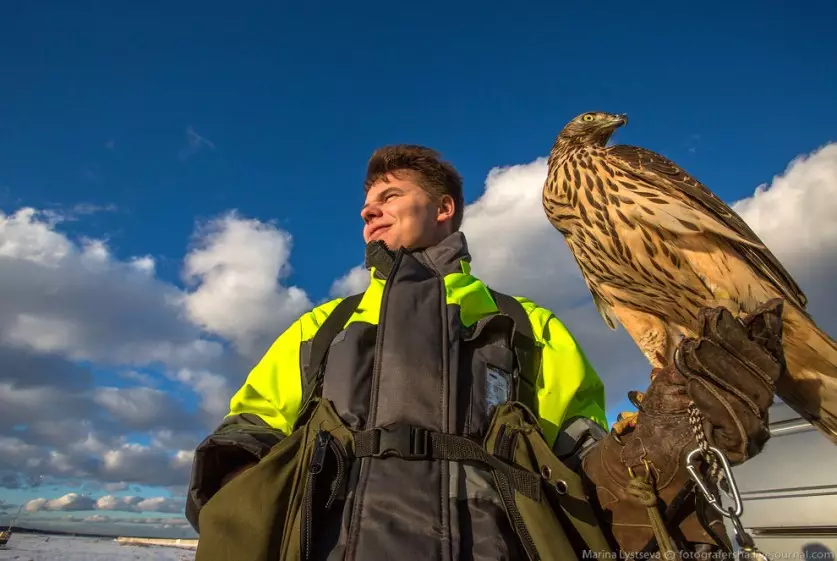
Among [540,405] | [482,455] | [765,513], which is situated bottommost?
[765,513]

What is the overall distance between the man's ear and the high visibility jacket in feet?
1.86

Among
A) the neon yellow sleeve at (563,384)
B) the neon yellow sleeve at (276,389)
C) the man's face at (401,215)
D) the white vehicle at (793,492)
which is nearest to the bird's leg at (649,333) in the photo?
the neon yellow sleeve at (563,384)

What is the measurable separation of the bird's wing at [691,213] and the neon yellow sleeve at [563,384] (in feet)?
3.33

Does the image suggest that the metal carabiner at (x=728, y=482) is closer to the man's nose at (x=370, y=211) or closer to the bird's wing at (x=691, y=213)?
the bird's wing at (x=691, y=213)

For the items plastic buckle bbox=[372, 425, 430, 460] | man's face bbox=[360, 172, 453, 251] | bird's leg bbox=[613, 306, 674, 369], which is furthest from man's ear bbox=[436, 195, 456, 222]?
plastic buckle bbox=[372, 425, 430, 460]

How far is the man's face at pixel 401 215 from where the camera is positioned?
3.10 metres

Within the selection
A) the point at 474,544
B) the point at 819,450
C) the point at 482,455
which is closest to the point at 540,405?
the point at 482,455

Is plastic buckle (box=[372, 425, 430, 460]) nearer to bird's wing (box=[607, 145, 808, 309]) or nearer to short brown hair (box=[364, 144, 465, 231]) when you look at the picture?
short brown hair (box=[364, 144, 465, 231])

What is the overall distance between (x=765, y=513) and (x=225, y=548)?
14.0ft

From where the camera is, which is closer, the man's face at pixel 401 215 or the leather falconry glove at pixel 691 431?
the leather falconry glove at pixel 691 431

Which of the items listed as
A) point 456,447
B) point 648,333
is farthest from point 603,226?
point 456,447

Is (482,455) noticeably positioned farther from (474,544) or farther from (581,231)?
(581,231)

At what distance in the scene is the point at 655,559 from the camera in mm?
1749

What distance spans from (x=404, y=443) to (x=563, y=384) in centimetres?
89
